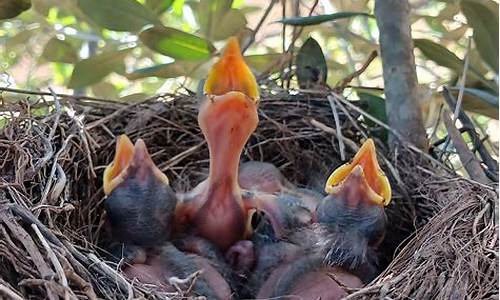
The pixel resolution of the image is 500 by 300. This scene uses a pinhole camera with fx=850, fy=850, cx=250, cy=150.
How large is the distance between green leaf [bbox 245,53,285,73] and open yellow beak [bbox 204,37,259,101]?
42cm

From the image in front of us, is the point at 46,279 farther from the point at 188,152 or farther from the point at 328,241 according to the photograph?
the point at 188,152

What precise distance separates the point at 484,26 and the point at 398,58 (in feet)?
0.52

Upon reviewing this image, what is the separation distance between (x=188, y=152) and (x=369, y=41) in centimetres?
46

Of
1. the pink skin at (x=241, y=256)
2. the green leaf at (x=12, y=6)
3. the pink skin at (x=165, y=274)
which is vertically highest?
the green leaf at (x=12, y=6)

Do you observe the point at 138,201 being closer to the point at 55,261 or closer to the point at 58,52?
the point at 55,261

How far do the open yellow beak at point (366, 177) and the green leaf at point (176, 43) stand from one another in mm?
403

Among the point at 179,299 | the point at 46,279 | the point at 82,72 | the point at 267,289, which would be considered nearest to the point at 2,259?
the point at 46,279

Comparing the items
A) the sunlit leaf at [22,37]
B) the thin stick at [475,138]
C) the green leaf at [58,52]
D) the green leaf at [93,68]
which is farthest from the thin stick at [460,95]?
the sunlit leaf at [22,37]

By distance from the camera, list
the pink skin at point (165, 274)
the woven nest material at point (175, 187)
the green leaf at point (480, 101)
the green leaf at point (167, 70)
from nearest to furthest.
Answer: the woven nest material at point (175, 187)
the pink skin at point (165, 274)
the green leaf at point (480, 101)
the green leaf at point (167, 70)

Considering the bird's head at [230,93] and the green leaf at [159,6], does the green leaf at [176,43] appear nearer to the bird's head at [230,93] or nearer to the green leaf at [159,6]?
the green leaf at [159,6]

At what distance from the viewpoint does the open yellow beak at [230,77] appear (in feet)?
3.91

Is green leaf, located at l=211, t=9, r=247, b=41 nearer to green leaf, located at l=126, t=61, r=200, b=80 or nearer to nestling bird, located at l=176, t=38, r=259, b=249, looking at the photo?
green leaf, located at l=126, t=61, r=200, b=80

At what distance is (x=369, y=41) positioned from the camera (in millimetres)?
1704

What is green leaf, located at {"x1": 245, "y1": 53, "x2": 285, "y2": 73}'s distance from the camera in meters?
1.62
